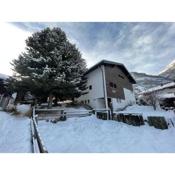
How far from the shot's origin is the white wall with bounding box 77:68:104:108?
11.9 metres

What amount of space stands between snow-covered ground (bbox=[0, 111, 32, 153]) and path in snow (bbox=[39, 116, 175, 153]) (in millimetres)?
604

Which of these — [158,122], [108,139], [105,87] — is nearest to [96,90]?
[105,87]

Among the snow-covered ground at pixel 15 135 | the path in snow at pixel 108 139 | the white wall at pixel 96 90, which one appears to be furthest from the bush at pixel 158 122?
the white wall at pixel 96 90

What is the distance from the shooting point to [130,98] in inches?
612

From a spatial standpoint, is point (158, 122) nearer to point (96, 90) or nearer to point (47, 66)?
point (47, 66)

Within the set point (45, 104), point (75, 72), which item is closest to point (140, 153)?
point (75, 72)

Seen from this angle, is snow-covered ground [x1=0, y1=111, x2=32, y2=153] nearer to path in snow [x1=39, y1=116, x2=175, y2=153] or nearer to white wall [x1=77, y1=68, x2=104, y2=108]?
path in snow [x1=39, y1=116, x2=175, y2=153]

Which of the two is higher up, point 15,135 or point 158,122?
point 158,122

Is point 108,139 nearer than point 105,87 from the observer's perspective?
Yes

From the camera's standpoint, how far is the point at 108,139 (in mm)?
5152

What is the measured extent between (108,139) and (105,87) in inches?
262

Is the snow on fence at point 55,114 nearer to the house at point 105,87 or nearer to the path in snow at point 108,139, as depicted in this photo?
the path in snow at point 108,139

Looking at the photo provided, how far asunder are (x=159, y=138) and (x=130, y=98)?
10614mm
